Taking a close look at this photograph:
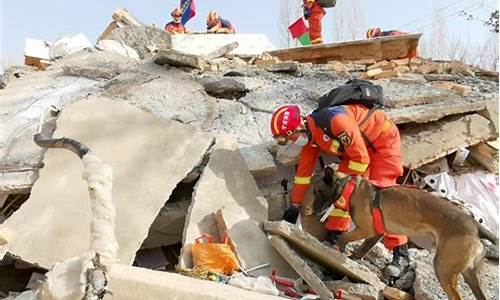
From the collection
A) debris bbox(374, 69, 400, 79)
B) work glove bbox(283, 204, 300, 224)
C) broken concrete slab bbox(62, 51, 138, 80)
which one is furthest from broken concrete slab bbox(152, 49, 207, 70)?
work glove bbox(283, 204, 300, 224)

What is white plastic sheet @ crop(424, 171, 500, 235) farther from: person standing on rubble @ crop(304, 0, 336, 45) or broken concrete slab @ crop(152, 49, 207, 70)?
person standing on rubble @ crop(304, 0, 336, 45)

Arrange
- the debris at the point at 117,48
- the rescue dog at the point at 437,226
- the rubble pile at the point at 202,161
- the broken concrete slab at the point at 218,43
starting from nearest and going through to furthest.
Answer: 1. the rescue dog at the point at 437,226
2. the rubble pile at the point at 202,161
3. the debris at the point at 117,48
4. the broken concrete slab at the point at 218,43

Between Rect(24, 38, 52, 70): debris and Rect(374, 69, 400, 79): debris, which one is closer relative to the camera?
Rect(374, 69, 400, 79): debris

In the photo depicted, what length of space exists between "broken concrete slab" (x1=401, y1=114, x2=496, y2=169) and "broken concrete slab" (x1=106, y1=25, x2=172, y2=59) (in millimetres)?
5575

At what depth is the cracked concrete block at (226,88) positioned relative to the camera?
5.66 meters

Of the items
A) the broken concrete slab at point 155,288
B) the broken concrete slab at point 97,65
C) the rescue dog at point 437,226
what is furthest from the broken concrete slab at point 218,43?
the broken concrete slab at point 155,288

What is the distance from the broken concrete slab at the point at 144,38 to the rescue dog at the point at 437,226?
19.9 feet

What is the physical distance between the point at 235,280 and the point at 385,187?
52.7 inches

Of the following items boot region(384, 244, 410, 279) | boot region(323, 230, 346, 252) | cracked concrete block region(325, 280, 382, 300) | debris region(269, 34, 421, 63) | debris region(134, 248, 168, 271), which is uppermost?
debris region(269, 34, 421, 63)

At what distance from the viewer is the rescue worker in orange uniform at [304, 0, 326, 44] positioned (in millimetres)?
9820

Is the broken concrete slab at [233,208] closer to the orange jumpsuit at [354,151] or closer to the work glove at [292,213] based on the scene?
the work glove at [292,213]

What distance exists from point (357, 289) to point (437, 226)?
68 centimetres

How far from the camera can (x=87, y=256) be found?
5.87 feet

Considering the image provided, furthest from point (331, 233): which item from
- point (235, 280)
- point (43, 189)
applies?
point (43, 189)
